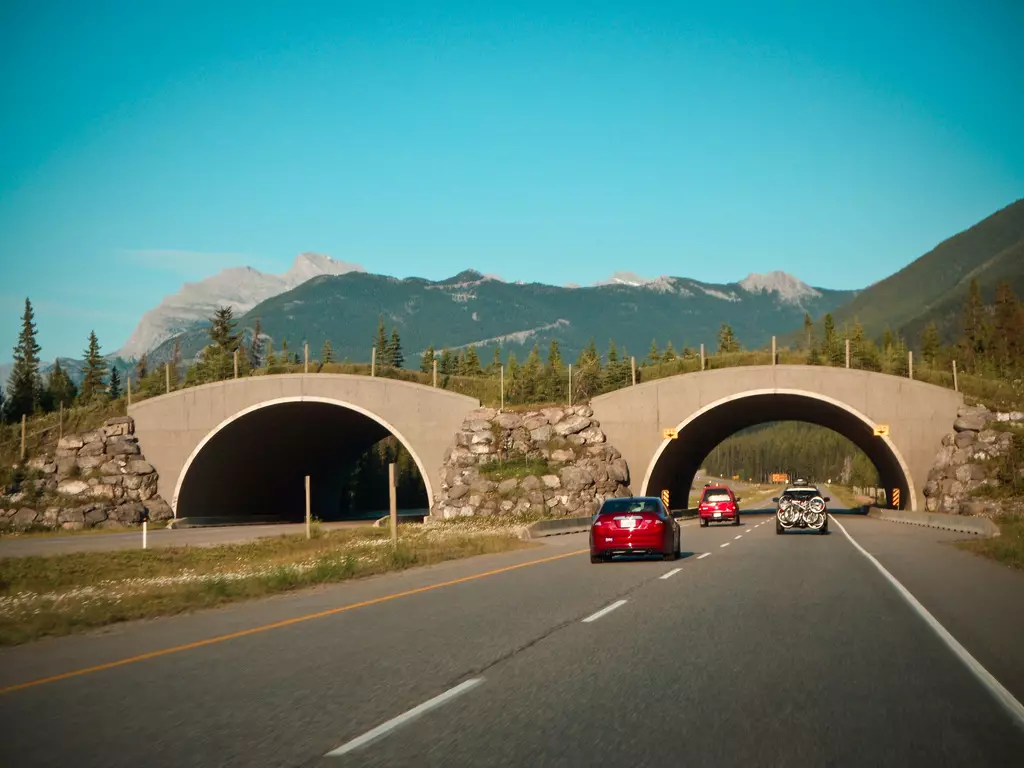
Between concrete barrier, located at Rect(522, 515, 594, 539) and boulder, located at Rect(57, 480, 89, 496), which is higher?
boulder, located at Rect(57, 480, 89, 496)

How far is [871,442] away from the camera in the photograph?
2461 inches

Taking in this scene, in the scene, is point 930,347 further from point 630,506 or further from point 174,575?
point 174,575

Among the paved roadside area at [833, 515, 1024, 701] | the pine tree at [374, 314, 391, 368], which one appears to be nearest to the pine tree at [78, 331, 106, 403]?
the pine tree at [374, 314, 391, 368]

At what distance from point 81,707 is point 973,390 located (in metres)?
54.3

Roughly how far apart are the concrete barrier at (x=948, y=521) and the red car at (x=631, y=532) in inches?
622

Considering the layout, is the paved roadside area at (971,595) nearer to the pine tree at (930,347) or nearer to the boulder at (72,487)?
the boulder at (72,487)

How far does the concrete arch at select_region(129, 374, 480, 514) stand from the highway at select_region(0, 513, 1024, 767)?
39483 mm

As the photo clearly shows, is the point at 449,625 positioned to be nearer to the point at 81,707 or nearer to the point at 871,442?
the point at 81,707

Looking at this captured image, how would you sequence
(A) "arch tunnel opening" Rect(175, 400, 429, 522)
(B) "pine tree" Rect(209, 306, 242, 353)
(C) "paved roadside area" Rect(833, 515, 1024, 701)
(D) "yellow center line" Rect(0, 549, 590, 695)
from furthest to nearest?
(B) "pine tree" Rect(209, 306, 242, 353) → (A) "arch tunnel opening" Rect(175, 400, 429, 522) → (C) "paved roadside area" Rect(833, 515, 1024, 701) → (D) "yellow center line" Rect(0, 549, 590, 695)

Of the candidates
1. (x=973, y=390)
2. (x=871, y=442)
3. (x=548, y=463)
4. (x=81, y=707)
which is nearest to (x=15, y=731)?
(x=81, y=707)

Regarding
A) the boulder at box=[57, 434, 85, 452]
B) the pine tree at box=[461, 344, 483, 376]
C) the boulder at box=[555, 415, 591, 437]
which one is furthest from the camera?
the pine tree at box=[461, 344, 483, 376]

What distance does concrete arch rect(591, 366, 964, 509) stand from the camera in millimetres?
53531

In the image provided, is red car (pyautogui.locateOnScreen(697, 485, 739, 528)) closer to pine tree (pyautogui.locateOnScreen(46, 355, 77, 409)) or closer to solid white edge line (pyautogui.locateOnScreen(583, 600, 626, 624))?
solid white edge line (pyautogui.locateOnScreen(583, 600, 626, 624))

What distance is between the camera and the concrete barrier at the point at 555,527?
131ft
